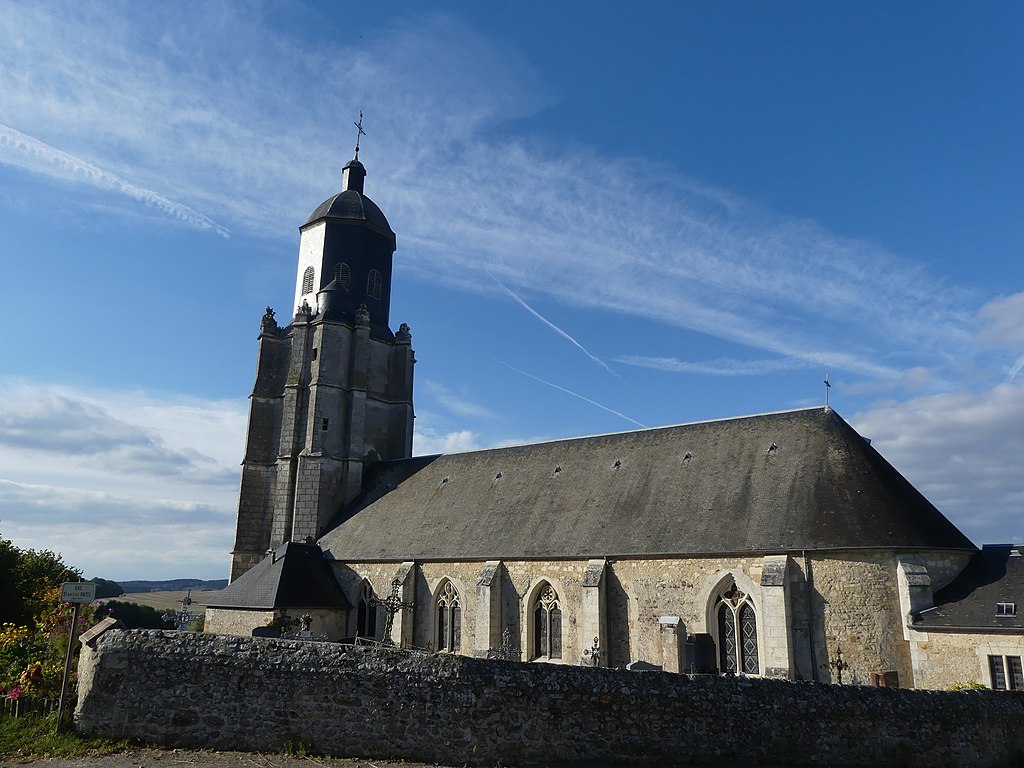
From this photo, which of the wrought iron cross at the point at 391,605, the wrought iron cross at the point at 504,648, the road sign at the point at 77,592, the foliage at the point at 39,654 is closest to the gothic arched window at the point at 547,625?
the wrought iron cross at the point at 504,648

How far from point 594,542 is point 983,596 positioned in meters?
9.12

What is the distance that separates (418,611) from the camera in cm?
2348

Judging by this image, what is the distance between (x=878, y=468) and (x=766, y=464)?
2.76 m

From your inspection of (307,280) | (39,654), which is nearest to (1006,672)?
(39,654)

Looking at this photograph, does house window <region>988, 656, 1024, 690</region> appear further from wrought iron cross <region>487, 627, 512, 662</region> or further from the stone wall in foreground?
wrought iron cross <region>487, 627, 512, 662</region>

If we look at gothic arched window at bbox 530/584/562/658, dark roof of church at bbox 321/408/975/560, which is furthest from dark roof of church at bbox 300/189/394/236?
gothic arched window at bbox 530/584/562/658

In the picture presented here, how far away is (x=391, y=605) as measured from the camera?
73.4 ft

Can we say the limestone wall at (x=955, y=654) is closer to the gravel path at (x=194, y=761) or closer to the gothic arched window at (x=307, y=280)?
the gravel path at (x=194, y=761)

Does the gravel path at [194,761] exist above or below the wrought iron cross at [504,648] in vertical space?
below

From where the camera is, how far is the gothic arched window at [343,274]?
32656 millimetres

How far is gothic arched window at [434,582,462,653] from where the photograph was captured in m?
22.8

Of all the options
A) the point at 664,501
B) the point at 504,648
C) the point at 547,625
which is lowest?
the point at 504,648

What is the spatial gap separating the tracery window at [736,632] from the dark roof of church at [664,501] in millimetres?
1212

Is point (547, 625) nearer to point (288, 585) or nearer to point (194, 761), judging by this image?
point (288, 585)
